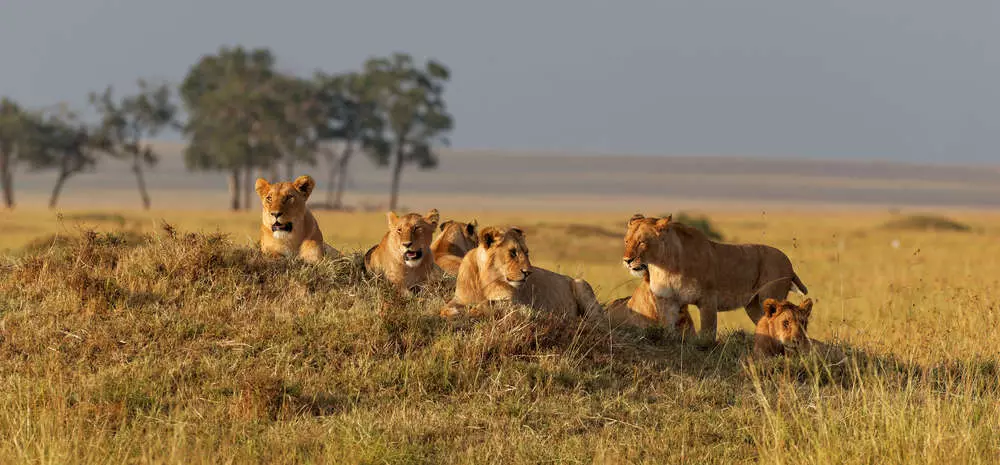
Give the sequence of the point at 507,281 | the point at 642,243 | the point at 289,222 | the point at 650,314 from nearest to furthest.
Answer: the point at 507,281
the point at 642,243
the point at 289,222
the point at 650,314

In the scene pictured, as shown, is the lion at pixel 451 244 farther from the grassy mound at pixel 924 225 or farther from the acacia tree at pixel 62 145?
the acacia tree at pixel 62 145

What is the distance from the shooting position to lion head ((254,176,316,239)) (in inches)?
445

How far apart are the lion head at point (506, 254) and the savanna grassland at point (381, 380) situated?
1.32 feet

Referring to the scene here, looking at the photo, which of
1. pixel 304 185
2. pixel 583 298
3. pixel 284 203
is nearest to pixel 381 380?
pixel 284 203

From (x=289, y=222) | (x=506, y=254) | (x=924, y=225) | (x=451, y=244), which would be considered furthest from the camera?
(x=924, y=225)

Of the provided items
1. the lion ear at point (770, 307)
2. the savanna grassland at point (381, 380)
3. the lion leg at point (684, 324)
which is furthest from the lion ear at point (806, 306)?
the lion leg at point (684, 324)

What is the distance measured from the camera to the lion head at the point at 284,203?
445 inches

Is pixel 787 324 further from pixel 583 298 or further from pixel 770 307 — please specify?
pixel 583 298

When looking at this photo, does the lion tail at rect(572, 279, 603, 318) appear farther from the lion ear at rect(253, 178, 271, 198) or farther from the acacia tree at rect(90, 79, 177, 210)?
the acacia tree at rect(90, 79, 177, 210)

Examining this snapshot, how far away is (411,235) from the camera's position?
35.7 ft

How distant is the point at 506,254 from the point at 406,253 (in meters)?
1.23

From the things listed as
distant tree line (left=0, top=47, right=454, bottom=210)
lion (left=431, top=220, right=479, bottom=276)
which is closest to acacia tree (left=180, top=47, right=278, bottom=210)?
distant tree line (left=0, top=47, right=454, bottom=210)

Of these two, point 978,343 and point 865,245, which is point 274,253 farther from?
point 865,245

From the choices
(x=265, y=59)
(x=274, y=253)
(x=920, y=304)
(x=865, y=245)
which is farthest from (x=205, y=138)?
(x=274, y=253)
